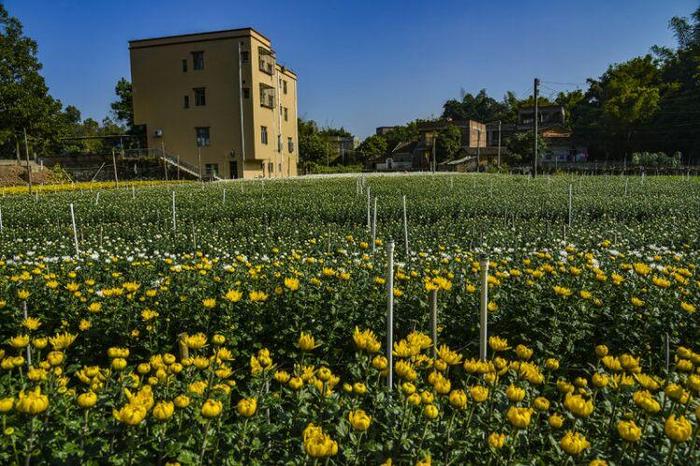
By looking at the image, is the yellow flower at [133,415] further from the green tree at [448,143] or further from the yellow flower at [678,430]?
the green tree at [448,143]

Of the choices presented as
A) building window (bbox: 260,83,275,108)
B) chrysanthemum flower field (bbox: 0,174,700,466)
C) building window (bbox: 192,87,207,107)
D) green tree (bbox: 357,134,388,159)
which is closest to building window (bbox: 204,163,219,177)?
building window (bbox: 192,87,207,107)

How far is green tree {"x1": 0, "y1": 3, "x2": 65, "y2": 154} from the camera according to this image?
3272 cm

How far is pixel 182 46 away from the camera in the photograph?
132ft

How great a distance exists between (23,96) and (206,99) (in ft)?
41.2

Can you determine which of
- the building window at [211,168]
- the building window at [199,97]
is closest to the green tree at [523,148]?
the building window at [211,168]

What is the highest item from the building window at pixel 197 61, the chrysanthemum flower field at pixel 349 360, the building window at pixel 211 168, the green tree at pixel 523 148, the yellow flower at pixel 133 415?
the building window at pixel 197 61

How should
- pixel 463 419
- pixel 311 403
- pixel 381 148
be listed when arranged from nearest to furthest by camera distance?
pixel 463 419
pixel 311 403
pixel 381 148

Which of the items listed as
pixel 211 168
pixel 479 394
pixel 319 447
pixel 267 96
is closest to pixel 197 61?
pixel 267 96

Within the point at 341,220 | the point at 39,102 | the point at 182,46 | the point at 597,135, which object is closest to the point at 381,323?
the point at 341,220

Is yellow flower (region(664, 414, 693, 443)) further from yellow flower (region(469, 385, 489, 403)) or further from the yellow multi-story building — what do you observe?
the yellow multi-story building

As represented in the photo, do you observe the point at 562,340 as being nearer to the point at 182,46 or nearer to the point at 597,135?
the point at 182,46

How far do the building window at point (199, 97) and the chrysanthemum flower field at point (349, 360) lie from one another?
35.1 m

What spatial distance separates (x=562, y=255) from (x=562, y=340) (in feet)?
5.93

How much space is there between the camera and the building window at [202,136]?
40.4m
